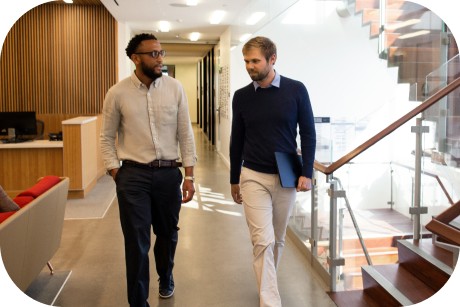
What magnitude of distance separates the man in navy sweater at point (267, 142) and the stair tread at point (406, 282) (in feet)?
2.98

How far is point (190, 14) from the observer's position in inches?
344

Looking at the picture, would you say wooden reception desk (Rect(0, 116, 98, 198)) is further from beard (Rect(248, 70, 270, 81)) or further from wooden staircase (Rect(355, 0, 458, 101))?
wooden staircase (Rect(355, 0, 458, 101))

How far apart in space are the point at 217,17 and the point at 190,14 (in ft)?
1.80

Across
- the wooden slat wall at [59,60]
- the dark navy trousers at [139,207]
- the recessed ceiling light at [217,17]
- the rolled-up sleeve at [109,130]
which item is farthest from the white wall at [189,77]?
the dark navy trousers at [139,207]

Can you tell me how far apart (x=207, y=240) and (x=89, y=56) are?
590 centimetres

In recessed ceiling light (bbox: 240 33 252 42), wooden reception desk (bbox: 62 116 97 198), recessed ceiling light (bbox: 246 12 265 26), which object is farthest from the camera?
recessed ceiling light (bbox: 240 33 252 42)

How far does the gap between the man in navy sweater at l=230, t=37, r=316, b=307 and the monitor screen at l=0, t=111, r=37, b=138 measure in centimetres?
516

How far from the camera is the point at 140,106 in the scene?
2867mm

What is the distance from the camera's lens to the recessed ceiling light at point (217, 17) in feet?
27.8

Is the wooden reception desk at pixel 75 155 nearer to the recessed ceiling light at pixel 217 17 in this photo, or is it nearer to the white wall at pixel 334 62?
the white wall at pixel 334 62

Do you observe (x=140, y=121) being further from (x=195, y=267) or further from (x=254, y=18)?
(x=254, y=18)

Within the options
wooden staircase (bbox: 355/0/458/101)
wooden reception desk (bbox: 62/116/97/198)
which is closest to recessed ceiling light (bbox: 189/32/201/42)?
wooden staircase (bbox: 355/0/458/101)

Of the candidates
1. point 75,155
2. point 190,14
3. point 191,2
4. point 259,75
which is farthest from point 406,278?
point 190,14

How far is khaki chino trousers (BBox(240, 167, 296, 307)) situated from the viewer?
109 inches
